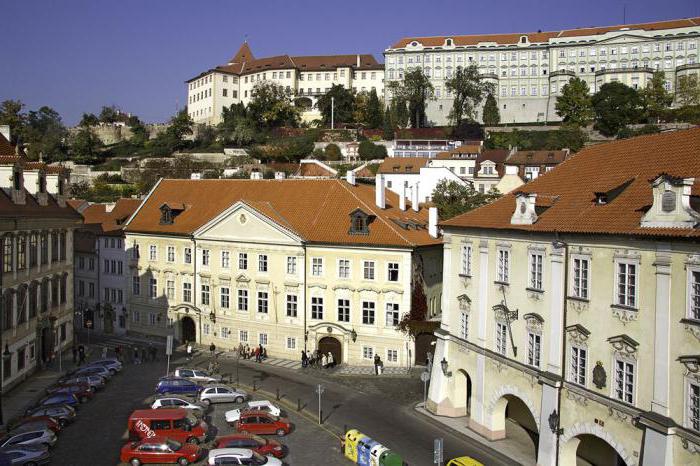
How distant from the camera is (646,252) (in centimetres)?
2158

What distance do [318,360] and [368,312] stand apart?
178 inches

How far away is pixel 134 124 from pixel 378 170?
78081mm

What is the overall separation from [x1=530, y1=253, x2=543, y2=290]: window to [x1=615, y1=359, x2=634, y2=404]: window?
16.5ft

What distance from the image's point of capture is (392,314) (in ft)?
142

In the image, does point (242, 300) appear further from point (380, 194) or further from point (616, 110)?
point (616, 110)

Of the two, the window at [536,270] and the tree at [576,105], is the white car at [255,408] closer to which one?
the window at [536,270]

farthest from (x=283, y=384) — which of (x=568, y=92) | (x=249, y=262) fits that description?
(x=568, y=92)

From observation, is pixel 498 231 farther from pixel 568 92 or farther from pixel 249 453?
pixel 568 92

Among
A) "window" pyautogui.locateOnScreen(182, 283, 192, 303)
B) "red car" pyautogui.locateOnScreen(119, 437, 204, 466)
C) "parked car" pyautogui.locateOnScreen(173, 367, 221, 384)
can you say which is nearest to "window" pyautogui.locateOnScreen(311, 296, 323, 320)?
"parked car" pyautogui.locateOnScreen(173, 367, 221, 384)

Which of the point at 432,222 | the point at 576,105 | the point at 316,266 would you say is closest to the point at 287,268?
the point at 316,266

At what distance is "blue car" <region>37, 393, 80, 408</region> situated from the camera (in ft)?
107

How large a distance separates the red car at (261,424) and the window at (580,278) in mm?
13920

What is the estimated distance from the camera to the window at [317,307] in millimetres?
45312

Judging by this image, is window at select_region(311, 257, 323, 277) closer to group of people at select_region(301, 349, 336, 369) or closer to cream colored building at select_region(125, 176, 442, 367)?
cream colored building at select_region(125, 176, 442, 367)
